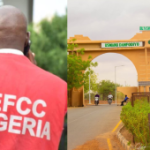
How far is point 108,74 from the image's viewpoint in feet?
7.07

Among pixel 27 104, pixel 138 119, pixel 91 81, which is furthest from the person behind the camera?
pixel 91 81

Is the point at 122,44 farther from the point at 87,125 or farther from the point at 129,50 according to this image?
the point at 87,125

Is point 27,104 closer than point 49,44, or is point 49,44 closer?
point 27,104

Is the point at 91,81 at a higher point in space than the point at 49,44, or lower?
lower

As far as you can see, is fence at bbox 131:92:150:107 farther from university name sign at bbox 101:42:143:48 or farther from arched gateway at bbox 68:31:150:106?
university name sign at bbox 101:42:143:48

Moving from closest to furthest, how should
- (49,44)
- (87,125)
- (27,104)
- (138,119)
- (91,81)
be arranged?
(27,104), (49,44), (138,119), (91,81), (87,125)

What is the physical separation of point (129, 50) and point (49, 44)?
71 centimetres

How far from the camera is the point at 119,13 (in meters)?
2.32

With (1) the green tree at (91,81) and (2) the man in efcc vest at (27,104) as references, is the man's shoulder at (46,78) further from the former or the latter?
(1) the green tree at (91,81)

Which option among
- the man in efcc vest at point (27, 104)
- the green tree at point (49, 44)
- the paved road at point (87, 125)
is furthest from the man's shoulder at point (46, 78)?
the paved road at point (87, 125)

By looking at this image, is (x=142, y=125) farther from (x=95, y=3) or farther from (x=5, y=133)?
(x=5, y=133)

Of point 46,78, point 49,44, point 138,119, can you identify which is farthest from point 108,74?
point 46,78

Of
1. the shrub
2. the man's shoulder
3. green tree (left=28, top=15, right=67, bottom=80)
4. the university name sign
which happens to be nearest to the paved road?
the shrub

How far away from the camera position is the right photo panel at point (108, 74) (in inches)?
77.6
